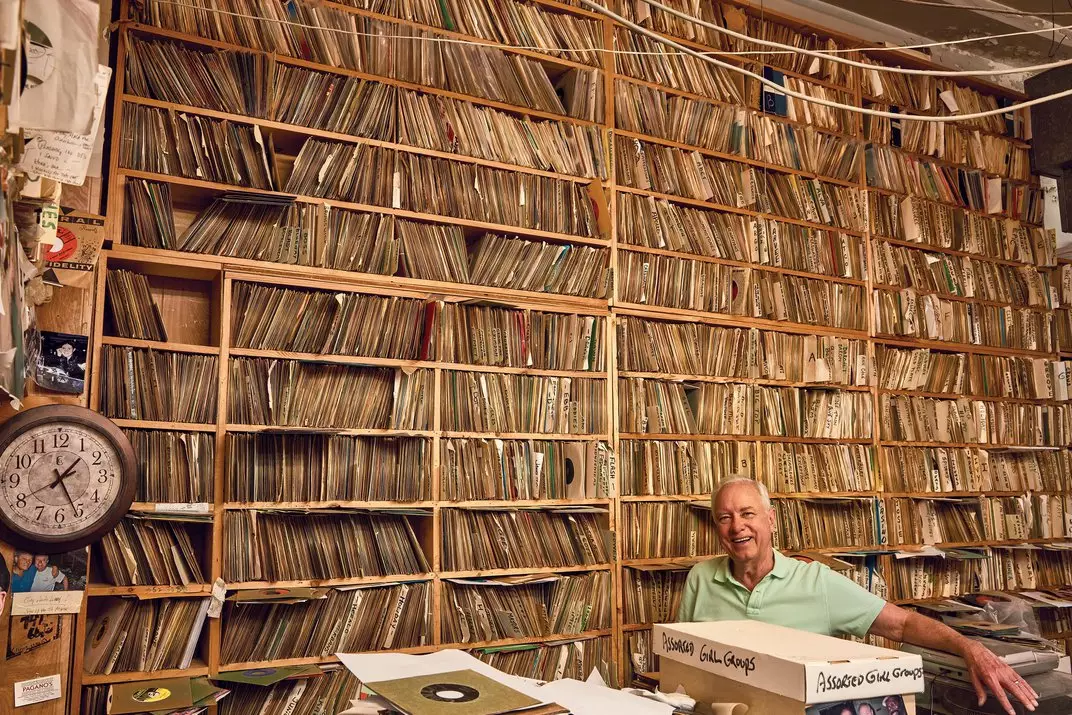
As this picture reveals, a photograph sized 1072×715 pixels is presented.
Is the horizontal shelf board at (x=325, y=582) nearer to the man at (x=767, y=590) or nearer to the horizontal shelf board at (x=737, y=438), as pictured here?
the man at (x=767, y=590)

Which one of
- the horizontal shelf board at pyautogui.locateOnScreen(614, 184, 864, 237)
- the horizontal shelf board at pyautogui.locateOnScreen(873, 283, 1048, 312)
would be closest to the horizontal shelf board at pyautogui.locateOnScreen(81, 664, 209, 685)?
the horizontal shelf board at pyautogui.locateOnScreen(614, 184, 864, 237)

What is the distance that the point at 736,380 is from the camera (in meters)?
3.96

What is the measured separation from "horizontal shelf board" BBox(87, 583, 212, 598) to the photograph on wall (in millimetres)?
98

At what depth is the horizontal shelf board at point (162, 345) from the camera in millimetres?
2750

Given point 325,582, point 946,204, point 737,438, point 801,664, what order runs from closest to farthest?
1. point 801,664
2. point 325,582
3. point 737,438
4. point 946,204

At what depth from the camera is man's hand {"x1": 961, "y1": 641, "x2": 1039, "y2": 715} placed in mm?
1887

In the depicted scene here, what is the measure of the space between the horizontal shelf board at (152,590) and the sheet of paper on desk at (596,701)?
5.57 feet

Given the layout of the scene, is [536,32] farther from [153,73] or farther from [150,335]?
[150,335]

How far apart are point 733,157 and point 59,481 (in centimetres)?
314

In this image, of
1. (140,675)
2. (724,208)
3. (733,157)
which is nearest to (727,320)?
(724,208)

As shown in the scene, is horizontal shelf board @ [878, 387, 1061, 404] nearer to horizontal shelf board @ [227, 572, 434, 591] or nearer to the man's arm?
the man's arm

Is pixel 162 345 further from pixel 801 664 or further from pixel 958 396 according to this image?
pixel 958 396

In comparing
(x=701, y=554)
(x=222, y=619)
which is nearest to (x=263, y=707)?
(x=222, y=619)

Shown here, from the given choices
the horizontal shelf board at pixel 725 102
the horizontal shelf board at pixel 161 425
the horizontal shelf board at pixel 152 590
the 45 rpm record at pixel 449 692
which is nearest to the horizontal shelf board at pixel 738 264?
the horizontal shelf board at pixel 725 102
